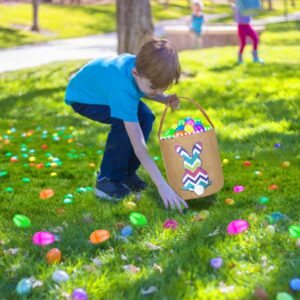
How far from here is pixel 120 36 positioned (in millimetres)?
8930

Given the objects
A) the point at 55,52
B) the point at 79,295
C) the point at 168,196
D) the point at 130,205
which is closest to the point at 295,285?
the point at 79,295

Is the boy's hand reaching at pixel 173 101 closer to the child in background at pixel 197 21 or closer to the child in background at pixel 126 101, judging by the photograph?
the child in background at pixel 126 101

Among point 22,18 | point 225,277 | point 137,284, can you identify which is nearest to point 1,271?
point 137,284

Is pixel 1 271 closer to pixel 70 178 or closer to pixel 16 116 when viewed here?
pixel 70 178

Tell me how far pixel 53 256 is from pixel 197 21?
11259 mm

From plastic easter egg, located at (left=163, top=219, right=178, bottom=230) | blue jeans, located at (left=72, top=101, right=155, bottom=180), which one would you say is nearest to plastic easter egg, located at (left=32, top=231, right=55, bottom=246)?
plastic easter egg, located at (left=163, top=219, right=178, bottom=230)

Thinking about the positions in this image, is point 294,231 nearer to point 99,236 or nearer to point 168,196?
point 168,196

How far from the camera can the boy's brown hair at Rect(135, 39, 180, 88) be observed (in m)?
3.07

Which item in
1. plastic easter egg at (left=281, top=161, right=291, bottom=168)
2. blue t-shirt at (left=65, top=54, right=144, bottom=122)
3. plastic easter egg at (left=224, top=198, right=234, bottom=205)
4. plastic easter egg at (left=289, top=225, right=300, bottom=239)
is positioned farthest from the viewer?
plastic easter egg at (left=281, top=161, right=291, bottom=168)

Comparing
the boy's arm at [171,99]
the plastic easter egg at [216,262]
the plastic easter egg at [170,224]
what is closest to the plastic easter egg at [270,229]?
the plastic easter egg at [216,262]

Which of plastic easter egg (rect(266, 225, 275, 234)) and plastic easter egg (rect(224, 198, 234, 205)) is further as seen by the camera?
plastic easter egg (rect(224, 198, 234, 205))

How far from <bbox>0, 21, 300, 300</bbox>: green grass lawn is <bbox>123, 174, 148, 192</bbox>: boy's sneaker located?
74mm

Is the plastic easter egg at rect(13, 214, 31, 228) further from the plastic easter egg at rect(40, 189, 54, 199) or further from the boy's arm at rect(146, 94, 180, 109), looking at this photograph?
the boy's arm at rect(146, 94, 180, 109)

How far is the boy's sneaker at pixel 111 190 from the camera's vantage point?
149 inches
